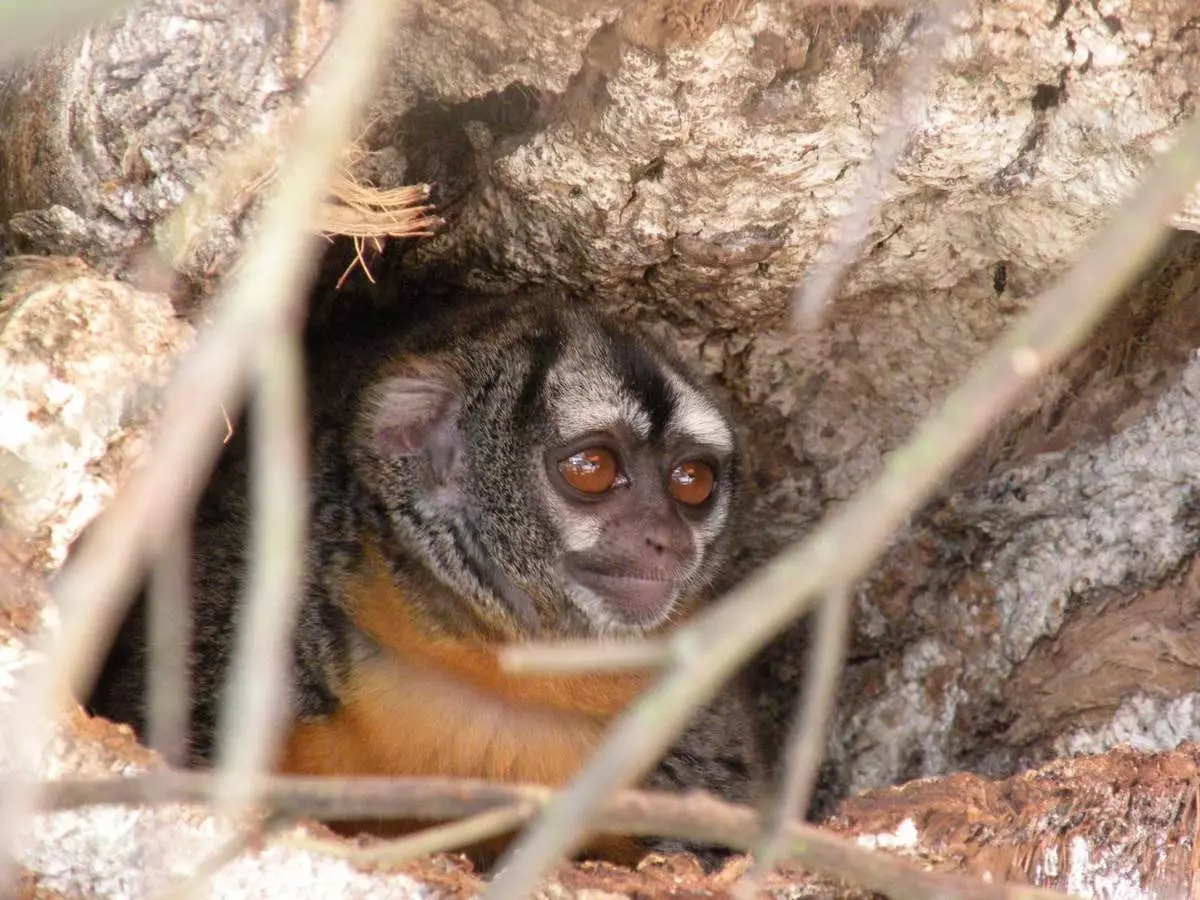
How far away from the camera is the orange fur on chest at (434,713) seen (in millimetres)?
4305

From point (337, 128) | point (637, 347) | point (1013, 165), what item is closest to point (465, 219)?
point (637, 347)

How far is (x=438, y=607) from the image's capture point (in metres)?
4.37

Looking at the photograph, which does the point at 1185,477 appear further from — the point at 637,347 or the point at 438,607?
the point at 438,607

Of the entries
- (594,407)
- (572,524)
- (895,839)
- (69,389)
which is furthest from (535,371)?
(895,839)

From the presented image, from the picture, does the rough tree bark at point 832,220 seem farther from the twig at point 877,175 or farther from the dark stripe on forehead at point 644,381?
the dark stripe on forehead at point 644,381

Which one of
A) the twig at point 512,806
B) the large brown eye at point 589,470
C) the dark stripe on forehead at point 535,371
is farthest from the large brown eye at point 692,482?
the twig at point 512,806

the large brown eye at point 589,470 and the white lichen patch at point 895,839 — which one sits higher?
the large brown eye at point 589,470

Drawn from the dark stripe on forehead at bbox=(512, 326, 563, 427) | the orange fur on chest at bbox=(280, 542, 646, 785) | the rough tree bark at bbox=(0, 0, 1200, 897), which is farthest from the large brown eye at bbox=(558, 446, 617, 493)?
the rough tree bark at bbox=(0, 0, 1200, 897)

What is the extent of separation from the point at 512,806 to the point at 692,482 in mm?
2445

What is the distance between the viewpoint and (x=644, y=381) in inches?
178

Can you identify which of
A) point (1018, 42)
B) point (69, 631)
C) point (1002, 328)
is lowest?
point (69, 631)

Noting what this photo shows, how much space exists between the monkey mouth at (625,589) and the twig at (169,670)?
44.0 inches

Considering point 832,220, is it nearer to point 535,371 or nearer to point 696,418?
point 696,418

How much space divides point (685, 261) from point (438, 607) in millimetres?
1293
